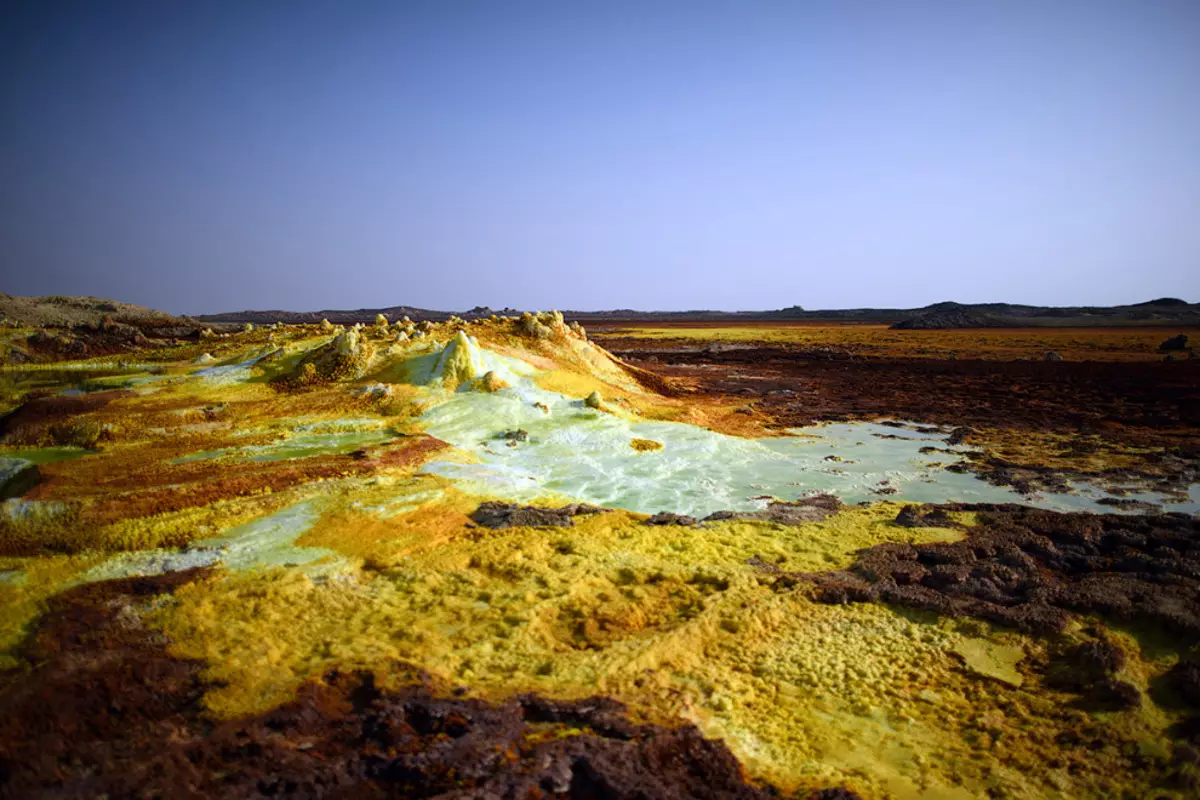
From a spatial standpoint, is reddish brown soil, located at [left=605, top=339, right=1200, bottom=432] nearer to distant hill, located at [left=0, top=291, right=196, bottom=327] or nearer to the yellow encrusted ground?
the yellow encrusted ground

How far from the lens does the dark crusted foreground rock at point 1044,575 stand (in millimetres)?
4652

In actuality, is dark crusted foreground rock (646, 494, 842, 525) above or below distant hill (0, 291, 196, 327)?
below

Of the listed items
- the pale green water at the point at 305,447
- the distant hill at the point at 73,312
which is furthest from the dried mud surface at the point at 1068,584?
the distant hill at the point at 73,312

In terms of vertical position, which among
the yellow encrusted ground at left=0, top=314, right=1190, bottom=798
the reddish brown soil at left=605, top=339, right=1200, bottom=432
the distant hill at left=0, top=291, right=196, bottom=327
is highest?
the distant hill at left=0, top=291, right=196, bottom=327

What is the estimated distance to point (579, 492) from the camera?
300 inches

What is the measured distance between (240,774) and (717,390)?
1601 centimetres

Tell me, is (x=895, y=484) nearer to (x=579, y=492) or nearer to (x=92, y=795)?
(x=579, y=492)

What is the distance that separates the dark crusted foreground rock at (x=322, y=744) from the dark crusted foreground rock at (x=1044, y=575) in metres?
2.41

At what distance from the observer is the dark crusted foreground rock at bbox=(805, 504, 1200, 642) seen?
15.3 feet

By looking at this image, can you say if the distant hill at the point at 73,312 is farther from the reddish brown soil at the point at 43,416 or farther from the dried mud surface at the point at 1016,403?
the dried mud surface at the point at 1016,403

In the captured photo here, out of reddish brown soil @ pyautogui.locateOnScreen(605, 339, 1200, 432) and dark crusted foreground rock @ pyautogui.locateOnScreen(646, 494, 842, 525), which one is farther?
reddish brown soil @ pyautogui.locateOnScreen(605, 339, 1200, 432)

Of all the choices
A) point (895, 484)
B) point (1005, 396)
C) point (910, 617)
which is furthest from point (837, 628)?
point (1005, 396)

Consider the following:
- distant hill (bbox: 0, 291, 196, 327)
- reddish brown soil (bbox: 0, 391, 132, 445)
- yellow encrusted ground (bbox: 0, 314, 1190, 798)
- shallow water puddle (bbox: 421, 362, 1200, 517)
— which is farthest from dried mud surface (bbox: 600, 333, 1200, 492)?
distant hill (bbox: 0, 291, 196, 327)

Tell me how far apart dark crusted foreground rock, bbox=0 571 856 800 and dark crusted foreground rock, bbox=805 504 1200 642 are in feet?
7.89
